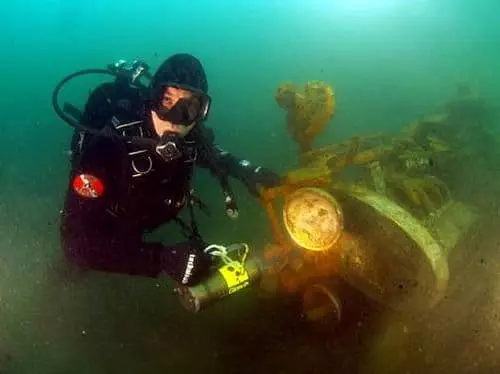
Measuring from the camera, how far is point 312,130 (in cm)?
484

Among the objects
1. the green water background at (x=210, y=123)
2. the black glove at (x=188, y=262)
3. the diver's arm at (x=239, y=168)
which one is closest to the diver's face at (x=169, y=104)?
the diver's arm at (x=239, y=168)

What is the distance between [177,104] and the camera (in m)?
3.87

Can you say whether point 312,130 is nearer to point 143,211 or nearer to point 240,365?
point 143,211

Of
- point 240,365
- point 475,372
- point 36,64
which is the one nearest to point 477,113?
point 475,372

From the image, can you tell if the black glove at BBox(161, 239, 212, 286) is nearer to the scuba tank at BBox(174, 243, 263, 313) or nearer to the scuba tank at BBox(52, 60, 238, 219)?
the scuba tank at BBox(174, 243, 263, 313)

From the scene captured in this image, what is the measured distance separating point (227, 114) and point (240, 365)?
32.9ft

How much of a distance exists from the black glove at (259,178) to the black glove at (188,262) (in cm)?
127

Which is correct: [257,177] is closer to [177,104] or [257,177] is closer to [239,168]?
[239,168]

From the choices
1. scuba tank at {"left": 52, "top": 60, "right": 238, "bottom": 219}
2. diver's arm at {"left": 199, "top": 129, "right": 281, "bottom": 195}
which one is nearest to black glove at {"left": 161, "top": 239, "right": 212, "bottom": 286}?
scuba tank at {"left": 52, "top": 60, "right": 238, "bottom": 219}

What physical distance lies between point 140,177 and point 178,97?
0.72 metres

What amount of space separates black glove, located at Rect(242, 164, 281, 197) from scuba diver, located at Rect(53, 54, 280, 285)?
0.10ft

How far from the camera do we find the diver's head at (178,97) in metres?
3.87

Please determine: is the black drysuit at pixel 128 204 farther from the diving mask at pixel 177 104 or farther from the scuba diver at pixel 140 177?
the diving mask at pixel 177 104

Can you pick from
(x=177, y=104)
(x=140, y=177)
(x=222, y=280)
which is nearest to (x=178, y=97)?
(x=177, y=104)
